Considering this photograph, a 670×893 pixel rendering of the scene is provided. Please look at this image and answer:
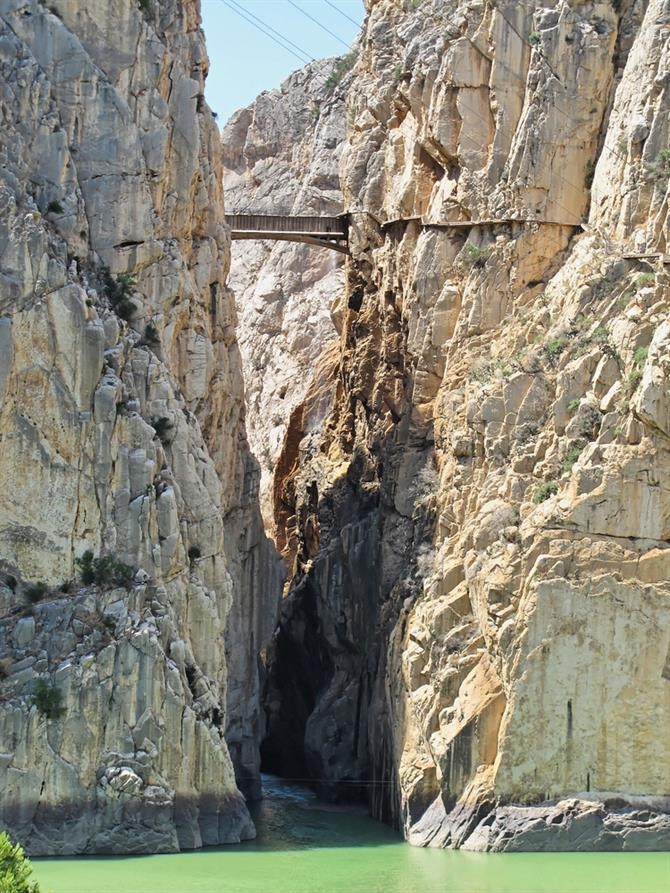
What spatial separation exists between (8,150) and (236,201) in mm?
44350

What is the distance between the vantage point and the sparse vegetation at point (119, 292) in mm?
66688

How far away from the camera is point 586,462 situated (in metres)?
64.7

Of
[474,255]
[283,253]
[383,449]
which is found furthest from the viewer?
[283,253]

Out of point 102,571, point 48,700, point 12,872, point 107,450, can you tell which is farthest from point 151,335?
point 12,872

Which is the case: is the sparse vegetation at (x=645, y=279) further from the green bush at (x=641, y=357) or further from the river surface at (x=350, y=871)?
the river surface at (x=350, y=871)

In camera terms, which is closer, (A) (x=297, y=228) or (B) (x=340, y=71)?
(A) (x=297, y=228)

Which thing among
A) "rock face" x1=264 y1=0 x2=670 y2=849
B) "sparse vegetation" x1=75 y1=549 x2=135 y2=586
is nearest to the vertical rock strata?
"rock face" x1=264 y1=0 x2=670 y2=849

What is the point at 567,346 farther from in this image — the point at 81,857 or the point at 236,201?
the point at 236,201

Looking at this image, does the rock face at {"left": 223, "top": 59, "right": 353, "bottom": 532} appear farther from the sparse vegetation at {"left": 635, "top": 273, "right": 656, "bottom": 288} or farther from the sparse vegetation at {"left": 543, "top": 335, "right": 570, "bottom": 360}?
the sparse vegetation at {"left": 635, "top": 273, "right": 656, "bottom": 288}

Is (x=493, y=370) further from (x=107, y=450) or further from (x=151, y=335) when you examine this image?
(x=107, y=450)

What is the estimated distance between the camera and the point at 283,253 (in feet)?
347

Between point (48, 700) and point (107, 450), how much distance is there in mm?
8002

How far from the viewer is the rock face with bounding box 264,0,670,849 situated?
207 ft

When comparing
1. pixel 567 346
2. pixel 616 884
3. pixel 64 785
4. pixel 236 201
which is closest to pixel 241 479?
pixel 567 346
